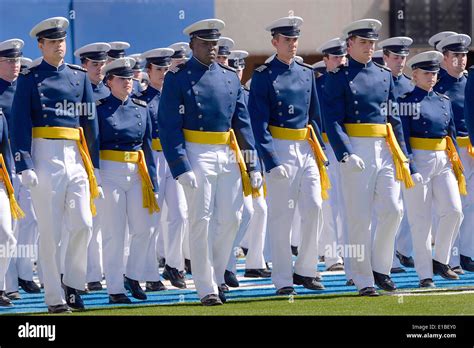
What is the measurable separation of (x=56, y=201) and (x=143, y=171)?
151cm

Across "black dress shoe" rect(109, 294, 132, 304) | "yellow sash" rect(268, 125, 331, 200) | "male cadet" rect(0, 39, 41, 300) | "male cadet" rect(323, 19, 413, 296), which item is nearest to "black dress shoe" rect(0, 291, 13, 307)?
"male cadet" rect(0, 39, 41, 300)

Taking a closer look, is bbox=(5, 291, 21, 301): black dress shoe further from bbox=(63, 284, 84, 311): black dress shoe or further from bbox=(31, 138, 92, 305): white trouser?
bbox=(31, 138, 92, 305): white trouser

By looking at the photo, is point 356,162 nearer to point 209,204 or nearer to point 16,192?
point 209,204

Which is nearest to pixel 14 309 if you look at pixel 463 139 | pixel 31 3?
pixel 463 139

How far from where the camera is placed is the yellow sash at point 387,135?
1391 centimetres

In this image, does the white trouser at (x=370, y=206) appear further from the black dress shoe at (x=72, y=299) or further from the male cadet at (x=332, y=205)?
the black dress shoe at (x=72, y=299)

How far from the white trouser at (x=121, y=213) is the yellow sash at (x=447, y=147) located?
2457mm

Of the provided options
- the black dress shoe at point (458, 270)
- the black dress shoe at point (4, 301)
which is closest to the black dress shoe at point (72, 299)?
the black dress shoe at point (4, 301)

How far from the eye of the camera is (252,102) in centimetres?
1416

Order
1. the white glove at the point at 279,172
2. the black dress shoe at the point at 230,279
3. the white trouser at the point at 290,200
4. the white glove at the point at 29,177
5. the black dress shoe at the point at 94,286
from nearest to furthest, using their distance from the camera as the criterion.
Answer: the white glove at the point at 29,177 < the white glove at the point at 279,172 < the white trouser at the point at 290,200 < the black dress shoe at the point at 230,279 < the black dress shoe at the point at 94,286

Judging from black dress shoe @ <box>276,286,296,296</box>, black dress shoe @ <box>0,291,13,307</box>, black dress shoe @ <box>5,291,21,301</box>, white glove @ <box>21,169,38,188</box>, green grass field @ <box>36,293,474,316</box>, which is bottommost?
black dress shoe @ <box>5,291,21,301</box>

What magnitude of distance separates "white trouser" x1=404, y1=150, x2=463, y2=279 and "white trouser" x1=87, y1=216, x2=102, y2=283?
111 inches

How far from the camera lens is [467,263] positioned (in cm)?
1634

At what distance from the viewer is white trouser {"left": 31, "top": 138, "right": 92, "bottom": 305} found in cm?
1302
